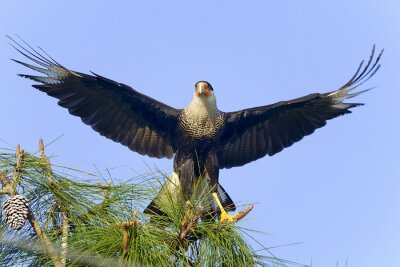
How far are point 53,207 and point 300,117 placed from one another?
4.23m

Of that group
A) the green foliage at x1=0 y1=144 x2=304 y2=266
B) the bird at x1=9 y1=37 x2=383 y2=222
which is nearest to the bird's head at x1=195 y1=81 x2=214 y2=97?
the bird at x1=9 y1=37 x2=383 y2=222

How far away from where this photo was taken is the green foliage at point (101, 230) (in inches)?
170

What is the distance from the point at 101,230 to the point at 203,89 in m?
4.02

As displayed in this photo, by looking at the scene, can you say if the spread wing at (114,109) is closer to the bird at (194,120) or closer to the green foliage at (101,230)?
the bird at (194,120)

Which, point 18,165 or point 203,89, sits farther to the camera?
point 203,89

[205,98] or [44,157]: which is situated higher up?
[205,98]

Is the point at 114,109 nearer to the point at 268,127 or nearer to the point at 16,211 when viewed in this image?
the point at 268,127

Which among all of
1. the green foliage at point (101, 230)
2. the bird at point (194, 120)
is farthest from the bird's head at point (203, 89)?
the green foliage at point (101, 230)

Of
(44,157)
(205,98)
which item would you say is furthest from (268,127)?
(44,157)

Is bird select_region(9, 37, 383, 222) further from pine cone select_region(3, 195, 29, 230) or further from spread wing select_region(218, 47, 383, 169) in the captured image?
pine cone select_region(3, 195, 29, 230)

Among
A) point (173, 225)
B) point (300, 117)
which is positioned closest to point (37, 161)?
point (173, 225)

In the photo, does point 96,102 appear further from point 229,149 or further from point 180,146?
point 229,149

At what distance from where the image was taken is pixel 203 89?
8.24 meters

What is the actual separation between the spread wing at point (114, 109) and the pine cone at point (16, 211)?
12.3 ft
